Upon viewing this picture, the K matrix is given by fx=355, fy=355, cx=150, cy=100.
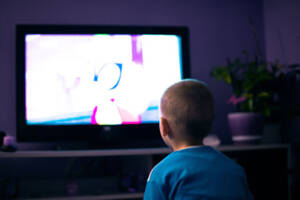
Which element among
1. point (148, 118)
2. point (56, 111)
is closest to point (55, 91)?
point (56, 111)

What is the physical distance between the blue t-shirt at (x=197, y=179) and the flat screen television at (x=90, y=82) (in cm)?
128

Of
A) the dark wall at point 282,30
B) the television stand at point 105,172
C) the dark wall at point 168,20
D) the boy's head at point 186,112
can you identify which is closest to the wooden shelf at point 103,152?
the television stand at point 105,172

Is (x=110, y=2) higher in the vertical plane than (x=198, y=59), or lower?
higher

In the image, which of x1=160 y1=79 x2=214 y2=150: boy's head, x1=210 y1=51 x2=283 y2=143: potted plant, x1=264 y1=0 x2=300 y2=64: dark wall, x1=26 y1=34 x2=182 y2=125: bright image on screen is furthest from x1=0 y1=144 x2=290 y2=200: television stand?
x1=160 y1=79 x2=214 y2=150: boy's head

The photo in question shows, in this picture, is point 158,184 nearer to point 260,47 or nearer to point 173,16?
point 173,16

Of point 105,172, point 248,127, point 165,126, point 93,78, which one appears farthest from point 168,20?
point 165,126

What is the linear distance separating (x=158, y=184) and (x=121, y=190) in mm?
1179

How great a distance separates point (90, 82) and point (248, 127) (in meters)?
1.04

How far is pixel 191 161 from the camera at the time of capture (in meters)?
0.96

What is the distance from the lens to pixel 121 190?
6.86 ft

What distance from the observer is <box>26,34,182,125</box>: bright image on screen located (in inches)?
87.1

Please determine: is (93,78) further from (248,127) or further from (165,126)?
(165,126)

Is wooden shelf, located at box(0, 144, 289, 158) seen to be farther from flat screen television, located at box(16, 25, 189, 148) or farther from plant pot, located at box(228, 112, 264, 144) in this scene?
flat screen television, located at box(16, 25, 189, 148)

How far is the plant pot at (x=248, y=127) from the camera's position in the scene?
2234mm
